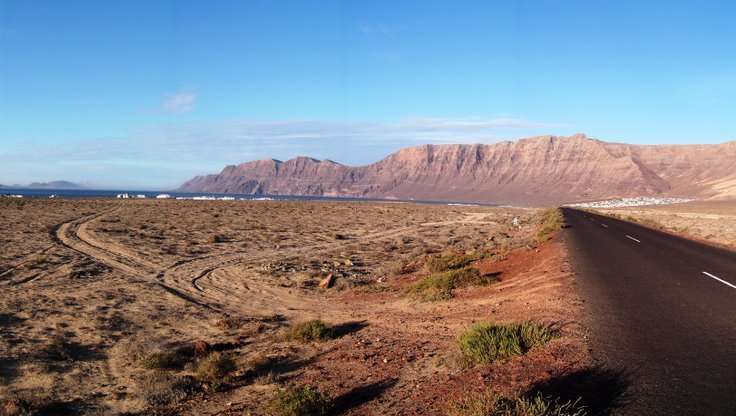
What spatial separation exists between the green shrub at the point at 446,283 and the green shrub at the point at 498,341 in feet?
19.7

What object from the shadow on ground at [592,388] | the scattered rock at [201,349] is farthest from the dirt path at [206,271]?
the shadow on ground at [592,388]

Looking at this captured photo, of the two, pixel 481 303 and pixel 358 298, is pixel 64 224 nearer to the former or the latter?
pixel 358 298

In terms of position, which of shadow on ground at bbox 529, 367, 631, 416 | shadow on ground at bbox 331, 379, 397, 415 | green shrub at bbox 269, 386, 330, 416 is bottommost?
shadow on ground at bbox 331, 379, 397, 415

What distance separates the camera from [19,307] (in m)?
13.0

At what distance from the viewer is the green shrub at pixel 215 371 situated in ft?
27.2

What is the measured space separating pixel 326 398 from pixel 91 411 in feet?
12.2

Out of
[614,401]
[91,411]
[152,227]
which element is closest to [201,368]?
[91,411]

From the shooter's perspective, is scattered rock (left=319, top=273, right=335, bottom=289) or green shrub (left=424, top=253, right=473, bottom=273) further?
green shrub (left=424, top=253, right=473, bottom=273)

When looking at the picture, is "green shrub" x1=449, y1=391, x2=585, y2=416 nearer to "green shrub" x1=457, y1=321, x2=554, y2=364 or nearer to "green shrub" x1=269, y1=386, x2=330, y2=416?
"green shrub" x1=457, y1=321, x2=554, y2=364

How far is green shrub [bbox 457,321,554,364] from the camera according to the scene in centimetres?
708

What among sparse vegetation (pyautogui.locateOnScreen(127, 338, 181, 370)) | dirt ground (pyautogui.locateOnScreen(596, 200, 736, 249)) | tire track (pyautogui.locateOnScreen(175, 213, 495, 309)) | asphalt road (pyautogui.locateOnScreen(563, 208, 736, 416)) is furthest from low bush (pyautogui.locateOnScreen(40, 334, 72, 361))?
dirt ground (pyautogui.locateOnScreen(596, 200, 736, 249))

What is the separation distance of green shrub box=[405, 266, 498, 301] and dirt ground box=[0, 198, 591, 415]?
1.27ft

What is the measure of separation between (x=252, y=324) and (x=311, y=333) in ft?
7.60

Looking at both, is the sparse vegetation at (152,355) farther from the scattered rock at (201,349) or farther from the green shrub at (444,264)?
the green shrub at (444,264)
